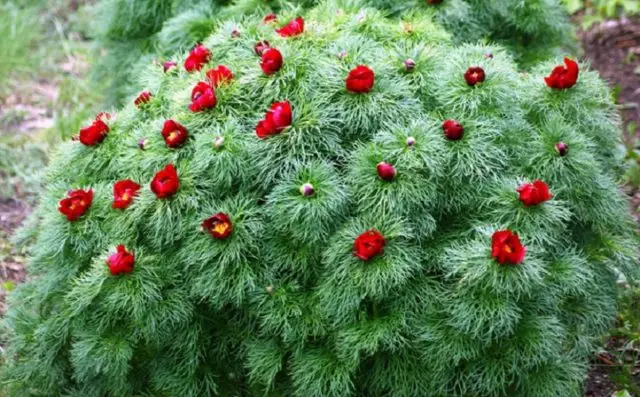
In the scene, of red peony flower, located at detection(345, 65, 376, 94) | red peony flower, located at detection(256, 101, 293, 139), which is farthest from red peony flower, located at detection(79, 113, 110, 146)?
red peony flower, located at detection(345, 65, 376, 94)

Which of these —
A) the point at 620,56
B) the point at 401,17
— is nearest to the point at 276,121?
the point at 401,17

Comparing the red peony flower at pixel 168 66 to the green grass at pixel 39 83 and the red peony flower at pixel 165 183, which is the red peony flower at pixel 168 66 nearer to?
the red peony flower at pixel 165 183

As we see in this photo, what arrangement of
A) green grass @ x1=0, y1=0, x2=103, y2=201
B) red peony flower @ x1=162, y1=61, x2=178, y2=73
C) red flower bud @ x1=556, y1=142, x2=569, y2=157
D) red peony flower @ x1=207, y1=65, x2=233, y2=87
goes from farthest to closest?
green grass @ x1=0, y1=0, x2=103, y2=201 → red peony flower @ x1=162, y1=61, x2=178, y2=73 → red peony flower @ x1=207, y1=65, x2=233, y2=87 → red flower bud @ x1=556, y1=142, x2=569, y2=157

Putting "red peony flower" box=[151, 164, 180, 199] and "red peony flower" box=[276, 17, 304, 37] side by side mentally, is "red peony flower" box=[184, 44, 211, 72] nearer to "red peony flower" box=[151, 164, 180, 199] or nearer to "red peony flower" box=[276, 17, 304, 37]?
"red peony flower" box=[276, 17, 304, 37]

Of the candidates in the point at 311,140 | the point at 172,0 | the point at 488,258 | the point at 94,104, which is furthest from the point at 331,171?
the point at 94,104

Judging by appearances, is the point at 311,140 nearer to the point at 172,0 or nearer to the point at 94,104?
the point at 172,0

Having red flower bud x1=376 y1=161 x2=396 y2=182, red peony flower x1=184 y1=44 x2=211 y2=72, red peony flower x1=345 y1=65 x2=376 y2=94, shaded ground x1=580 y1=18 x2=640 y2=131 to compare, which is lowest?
shaded ground x1=580 y1=18 x2=640 y2=131
